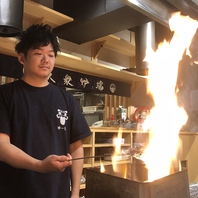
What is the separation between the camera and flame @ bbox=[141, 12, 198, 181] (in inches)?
78.1

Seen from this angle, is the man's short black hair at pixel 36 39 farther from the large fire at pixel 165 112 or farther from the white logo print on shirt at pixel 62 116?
the large fire at pixel 165 112

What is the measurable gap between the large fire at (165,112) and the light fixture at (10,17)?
1406 mm

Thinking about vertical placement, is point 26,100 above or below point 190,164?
above

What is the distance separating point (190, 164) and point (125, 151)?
1531 mm

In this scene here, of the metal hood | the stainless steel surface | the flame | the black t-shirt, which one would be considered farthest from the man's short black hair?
the metal hood

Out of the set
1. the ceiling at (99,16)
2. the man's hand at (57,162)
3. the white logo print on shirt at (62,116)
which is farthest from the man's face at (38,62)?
the ceiling at (99,16)

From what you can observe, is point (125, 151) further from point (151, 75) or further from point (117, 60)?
point (117, 60)

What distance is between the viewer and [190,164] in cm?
445

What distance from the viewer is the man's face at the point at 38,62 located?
4.76 ft

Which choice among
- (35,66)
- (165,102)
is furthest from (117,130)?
(35,66)

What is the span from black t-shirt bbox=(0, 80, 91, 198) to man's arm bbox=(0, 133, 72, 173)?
91 mm

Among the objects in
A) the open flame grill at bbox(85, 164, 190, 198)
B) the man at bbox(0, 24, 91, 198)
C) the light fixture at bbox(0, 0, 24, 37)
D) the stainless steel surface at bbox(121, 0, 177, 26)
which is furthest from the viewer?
the light fixture at bbox(0, 0, 24, 37)

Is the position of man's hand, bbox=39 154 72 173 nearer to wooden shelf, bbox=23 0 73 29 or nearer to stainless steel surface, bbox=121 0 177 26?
stainless steel surface, bbox=121 0 177 26

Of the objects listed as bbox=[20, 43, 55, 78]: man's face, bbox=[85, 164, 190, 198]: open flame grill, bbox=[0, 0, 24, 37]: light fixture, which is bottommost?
bbox=[85, 164, 190, 198]: open flame grill
